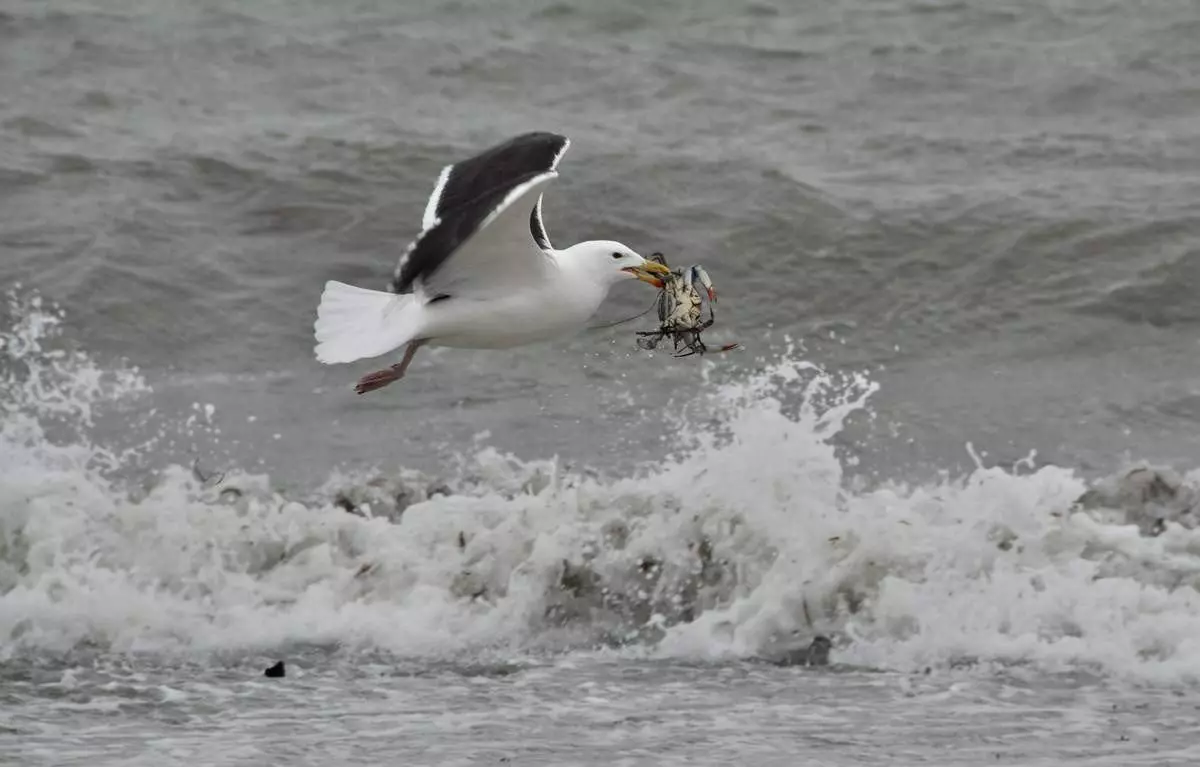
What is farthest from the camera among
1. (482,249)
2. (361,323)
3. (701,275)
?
(361,323)

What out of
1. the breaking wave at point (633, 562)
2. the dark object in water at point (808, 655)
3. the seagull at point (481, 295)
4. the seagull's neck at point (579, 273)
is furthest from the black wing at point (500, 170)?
the dark object in water at point (808, 655)

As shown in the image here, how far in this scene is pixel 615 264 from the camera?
7688mm

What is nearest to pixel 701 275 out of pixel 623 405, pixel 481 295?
pixel 481 295

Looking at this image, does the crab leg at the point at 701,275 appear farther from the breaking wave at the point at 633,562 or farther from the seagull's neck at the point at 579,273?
the breaking wave at the point at 633,562

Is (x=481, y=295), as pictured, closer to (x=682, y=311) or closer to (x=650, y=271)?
(x=650, y=271)

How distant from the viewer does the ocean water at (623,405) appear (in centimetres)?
688

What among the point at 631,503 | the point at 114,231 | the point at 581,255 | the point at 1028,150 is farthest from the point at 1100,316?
the point at 114,231

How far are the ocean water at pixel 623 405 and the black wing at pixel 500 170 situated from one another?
1637mm

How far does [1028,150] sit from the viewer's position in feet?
43.3

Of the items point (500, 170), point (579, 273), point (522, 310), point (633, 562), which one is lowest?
point (633, 562)

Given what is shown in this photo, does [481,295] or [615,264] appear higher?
[615,264]

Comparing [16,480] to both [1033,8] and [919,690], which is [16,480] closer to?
[919,690]

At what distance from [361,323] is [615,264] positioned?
3.21ft

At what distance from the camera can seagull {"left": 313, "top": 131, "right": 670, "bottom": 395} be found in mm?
7262
